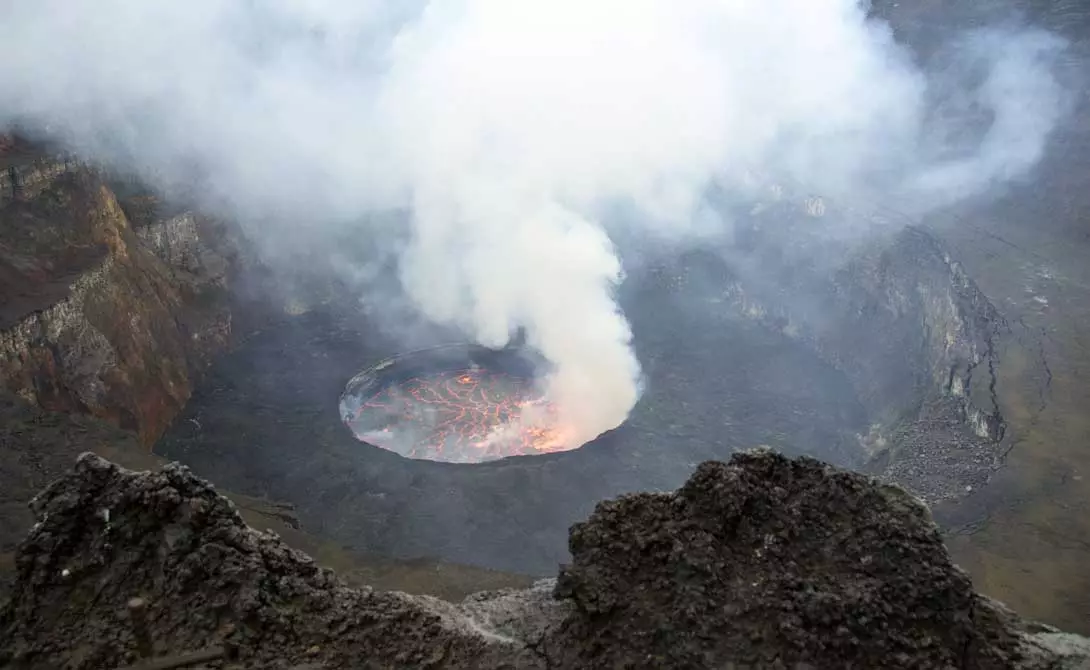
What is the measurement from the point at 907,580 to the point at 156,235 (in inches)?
851

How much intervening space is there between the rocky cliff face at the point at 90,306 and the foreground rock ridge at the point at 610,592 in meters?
11.0

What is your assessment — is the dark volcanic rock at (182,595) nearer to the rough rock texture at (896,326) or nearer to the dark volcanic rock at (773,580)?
the dark volcanic rock at (773,580)

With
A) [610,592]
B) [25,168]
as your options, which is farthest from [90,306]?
[610,592]

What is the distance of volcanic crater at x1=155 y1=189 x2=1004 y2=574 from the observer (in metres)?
13.9

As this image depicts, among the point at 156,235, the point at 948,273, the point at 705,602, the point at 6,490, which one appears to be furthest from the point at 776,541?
the point at 156,235

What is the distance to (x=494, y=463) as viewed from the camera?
15.5 meters

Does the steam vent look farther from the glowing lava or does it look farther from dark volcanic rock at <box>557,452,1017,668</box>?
dark volcanic rock at <box>557,452,1017,668</box>

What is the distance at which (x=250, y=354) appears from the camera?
2125 cm

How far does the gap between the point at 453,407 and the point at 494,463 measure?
13.0 feet

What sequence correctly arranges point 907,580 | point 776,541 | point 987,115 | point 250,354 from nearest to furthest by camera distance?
point 907,580, point 776,541, point 250,354, point 987,115

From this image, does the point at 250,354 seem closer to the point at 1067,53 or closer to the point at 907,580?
the point at 907,580

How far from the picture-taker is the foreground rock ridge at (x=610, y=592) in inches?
201

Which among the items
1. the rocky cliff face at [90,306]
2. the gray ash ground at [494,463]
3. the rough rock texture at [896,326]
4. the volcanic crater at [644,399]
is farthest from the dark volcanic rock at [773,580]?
the rocky cliff face at [90,306]

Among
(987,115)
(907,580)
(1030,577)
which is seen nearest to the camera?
(907,580)
